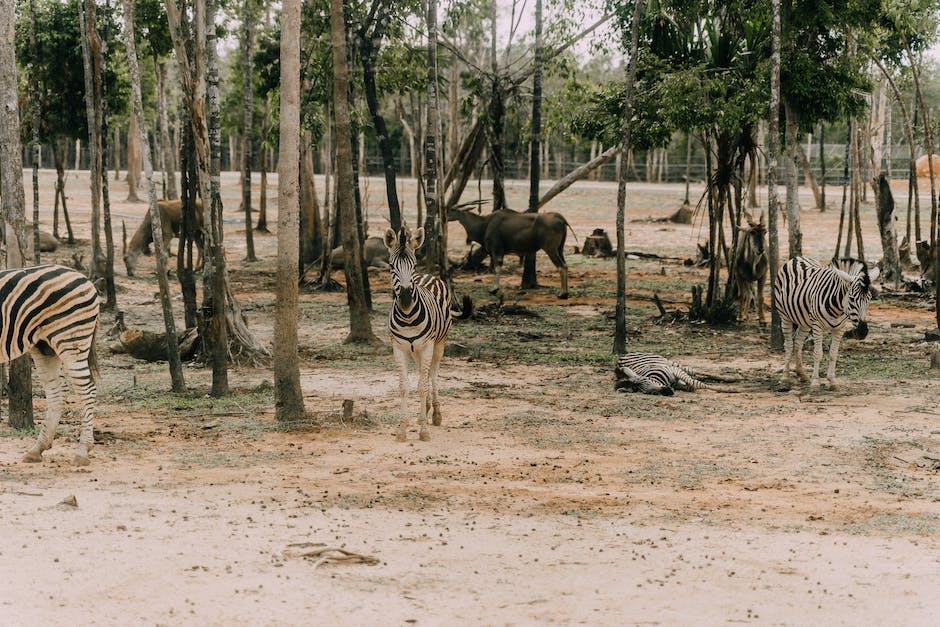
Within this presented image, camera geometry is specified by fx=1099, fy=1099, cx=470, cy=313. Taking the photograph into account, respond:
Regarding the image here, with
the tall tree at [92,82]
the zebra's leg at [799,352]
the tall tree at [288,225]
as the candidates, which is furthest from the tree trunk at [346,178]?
the zebra's leg at [799,352]

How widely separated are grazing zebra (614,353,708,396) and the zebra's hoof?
734 cm

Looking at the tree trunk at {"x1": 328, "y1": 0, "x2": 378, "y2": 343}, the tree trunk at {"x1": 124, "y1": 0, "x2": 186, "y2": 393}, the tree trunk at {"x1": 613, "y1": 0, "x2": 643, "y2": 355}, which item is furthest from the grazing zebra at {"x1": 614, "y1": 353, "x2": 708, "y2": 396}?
the tree trunk at {"x1": 124, "y1": 0, "x2": 186, "y2": 393}

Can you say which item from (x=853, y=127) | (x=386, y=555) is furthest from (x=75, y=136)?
(x=386, y=555)

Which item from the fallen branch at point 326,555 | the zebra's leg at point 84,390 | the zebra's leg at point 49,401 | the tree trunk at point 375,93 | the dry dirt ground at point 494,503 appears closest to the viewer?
the dry dirt ground at point 494,503

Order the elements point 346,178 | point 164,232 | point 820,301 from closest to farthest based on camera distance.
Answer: point 820,301 < point 346,178 < point 164,232

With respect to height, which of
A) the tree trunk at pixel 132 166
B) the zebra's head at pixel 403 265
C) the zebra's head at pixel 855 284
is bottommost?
the zebra's head at pixel 855 284

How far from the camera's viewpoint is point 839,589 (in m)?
7.02

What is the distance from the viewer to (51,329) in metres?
10.1

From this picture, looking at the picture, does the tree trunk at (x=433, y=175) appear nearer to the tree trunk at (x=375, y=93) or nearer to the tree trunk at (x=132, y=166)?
the tree trunk at (x=375, y=93)

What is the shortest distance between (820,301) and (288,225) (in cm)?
709

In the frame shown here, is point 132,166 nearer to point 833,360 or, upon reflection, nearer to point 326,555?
point 833,360

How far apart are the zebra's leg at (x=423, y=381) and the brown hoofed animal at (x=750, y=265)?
9722mm

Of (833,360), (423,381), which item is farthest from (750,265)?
(423,381)

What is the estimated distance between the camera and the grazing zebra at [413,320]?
37.0 feet
